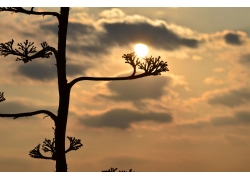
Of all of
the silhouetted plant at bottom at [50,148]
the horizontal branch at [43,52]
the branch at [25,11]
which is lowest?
the silhouetted plant at bottom at [50,148]

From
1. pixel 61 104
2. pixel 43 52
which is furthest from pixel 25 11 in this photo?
pixel 61 104

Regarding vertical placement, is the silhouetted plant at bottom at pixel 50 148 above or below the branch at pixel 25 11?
below

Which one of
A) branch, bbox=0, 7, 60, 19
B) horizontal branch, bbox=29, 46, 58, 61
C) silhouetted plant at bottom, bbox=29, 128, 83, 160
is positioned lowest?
silhouetted plant at bottom, bbox=29, 128, 83, 160

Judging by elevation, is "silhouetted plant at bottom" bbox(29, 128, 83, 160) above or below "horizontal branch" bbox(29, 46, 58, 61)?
below

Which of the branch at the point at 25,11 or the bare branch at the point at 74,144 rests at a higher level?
the branch at the point at 25,11

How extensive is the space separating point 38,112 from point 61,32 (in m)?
2.06

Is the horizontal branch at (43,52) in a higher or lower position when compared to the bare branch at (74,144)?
higher

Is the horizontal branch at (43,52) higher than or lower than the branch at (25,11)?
lower

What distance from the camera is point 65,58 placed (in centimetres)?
873

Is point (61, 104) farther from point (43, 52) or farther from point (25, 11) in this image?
point (25, 11)

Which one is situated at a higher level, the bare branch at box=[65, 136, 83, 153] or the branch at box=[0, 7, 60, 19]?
the branch at box=[0, 7, 60, 19]

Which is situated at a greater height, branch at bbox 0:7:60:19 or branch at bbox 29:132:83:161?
branch at bbox 0:7:60:19
